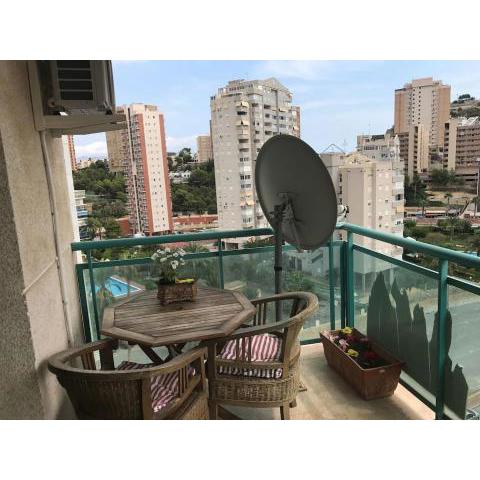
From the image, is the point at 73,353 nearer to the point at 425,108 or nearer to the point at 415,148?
the point at 425,108

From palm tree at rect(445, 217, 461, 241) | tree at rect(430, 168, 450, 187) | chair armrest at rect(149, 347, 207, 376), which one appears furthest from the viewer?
palm tree at rect(445, 217, 461, 241)

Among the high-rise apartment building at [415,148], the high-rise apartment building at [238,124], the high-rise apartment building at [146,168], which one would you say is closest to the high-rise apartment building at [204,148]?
the high-rise apartment building at [238,124]

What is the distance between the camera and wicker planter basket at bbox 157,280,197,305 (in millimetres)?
2377

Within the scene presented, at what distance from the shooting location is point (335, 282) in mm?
3223

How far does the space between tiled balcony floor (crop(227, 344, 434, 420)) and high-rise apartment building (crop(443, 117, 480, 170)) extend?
4.91 meters

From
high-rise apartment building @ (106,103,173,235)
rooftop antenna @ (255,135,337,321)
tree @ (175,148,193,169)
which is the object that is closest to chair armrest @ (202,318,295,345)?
rooftop antenna @ (255,135,337,321)

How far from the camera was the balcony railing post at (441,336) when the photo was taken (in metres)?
2.09

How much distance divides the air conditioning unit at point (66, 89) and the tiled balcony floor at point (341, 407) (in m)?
1.98

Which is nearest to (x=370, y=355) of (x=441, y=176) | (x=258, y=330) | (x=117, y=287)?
(x=258, y=330)

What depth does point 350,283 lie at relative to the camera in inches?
123

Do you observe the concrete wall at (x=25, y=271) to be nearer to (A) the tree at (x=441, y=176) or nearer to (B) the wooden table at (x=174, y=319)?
(B) the wooden table at (x=174, y=319)

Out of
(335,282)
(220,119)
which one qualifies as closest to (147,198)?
(220,119)

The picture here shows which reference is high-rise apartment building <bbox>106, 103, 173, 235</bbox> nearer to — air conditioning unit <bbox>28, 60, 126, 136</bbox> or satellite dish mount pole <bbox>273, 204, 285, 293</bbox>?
satellite dish mount pole <bbox>273, 204, 285, 293</bbox>
